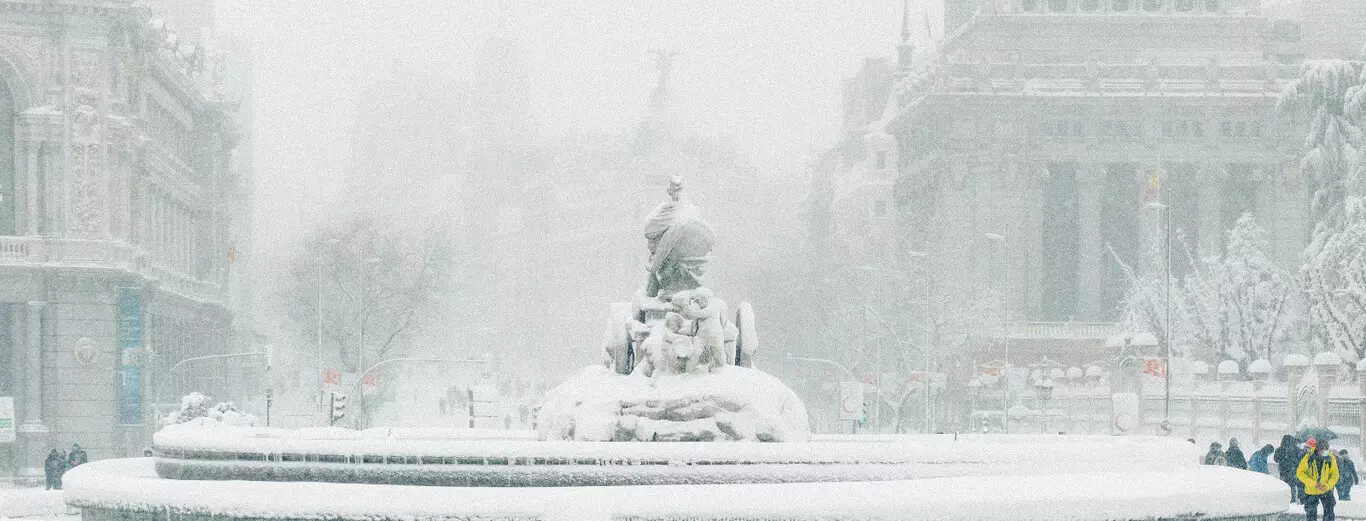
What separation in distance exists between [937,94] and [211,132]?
42715 mm

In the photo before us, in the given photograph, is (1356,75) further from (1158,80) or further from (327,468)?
(327,468)

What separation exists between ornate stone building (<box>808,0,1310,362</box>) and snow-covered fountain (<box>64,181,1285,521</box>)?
10125 centimetres

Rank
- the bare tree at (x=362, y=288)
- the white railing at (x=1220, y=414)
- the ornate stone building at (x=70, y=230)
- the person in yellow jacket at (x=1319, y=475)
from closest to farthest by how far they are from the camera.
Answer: the person in yellow jacket at (x=1319, y=475) → the white railing at (x=1220, y=414) → the ornate stone building at (x=70, y=230) → the bare tree at (x=362, y=288)

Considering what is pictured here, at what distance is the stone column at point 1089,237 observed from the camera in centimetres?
13262

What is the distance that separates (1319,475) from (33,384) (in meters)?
50.3

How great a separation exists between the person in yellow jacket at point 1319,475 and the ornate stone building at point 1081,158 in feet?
314

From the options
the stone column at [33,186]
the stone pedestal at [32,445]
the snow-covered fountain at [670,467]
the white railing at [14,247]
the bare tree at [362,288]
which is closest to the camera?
the snow-covered fountain at [670,467]

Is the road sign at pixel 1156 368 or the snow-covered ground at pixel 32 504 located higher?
the road sign at pixel 1156 368

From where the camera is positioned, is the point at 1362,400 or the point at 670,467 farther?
the point at 1362,400

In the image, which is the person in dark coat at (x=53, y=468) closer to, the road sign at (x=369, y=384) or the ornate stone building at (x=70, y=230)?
the ornate stone building at (x=70, y=230)

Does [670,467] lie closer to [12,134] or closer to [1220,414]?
[1220,414]

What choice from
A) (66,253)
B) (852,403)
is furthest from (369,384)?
(852,403)

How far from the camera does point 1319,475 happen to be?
30.3 metres

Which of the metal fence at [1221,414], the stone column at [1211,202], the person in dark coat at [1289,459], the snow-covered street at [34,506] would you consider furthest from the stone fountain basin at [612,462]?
the stone column at [1211,202]
